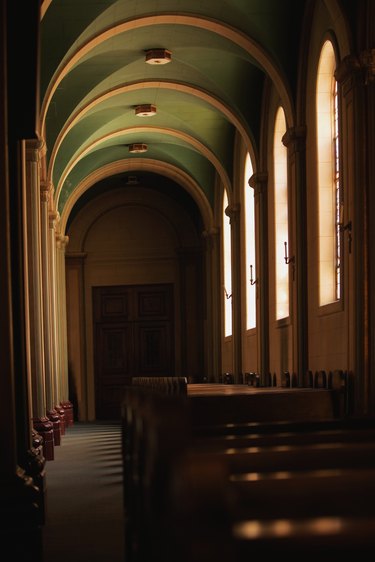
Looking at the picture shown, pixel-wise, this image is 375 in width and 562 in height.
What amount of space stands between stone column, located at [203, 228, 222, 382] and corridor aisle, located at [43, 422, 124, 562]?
754cm

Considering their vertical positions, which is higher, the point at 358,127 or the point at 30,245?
the point at 358,127

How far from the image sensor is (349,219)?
385 inches

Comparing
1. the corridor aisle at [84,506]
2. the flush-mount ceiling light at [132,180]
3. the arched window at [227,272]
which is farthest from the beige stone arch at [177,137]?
the corridor aisle at [84,506]

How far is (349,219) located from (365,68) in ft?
5.30

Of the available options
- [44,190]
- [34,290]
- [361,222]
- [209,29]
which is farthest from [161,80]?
[361,222]

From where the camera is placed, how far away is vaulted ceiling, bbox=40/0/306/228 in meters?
12.4

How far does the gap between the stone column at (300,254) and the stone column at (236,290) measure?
222 inches

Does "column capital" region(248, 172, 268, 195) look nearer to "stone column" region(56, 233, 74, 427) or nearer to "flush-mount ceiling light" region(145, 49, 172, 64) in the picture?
"flush-mount ceiling light" region(145, 49, 172, 64)

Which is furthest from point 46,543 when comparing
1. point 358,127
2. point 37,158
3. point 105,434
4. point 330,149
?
point 105,434

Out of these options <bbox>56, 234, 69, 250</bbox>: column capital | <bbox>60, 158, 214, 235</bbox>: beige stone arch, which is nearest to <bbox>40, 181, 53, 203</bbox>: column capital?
<bbox>56, 234, 69, 250</bbox>: column capital

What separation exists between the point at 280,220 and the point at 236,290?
158 inches

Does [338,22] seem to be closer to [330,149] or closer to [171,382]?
[330,149]

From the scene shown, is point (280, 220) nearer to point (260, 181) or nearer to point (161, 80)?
point (260, 181)

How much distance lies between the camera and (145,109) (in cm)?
1784
